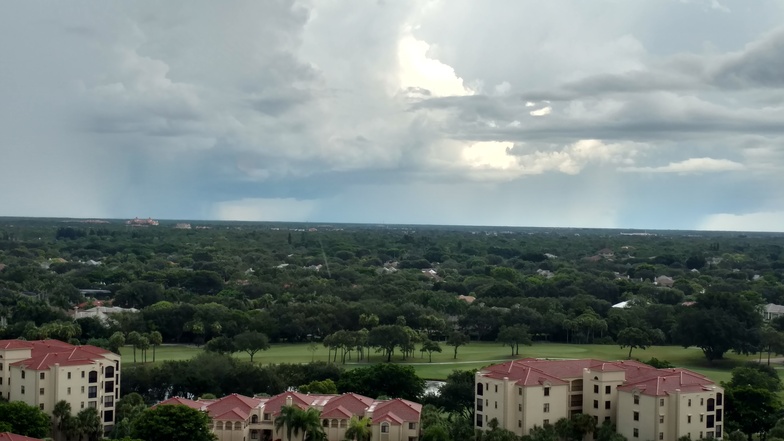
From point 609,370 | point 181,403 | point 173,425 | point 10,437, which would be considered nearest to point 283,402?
point 181,403

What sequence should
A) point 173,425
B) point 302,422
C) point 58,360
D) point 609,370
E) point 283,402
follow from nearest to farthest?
point 173,425 → point 302,422 → point 609,370 → point 283,402 → point 58,360

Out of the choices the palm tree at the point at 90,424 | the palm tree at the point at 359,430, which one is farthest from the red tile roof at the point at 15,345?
the palm tree at the point at 359,430

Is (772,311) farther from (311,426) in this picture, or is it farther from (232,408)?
(232,408)

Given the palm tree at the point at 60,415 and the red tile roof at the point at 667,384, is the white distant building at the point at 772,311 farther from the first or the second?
the palm tree at the point at 60,415

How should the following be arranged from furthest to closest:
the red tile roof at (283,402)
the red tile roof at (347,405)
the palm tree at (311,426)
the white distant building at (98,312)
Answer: the white distant building at (98,312) → the red tile roof at (283,402) → the red tile roof at (347,405) → the palm tree at (311,426)

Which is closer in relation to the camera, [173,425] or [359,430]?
[173,425]

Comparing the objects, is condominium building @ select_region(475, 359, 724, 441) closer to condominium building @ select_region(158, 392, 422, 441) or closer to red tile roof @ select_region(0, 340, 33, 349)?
condominium building @ select_region(158, 392, 422, 441)
